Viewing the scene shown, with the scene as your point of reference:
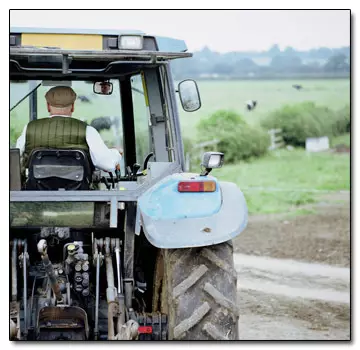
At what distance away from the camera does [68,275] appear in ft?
22.3

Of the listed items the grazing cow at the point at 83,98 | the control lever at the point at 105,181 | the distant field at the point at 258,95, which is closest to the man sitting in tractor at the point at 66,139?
the control lever at the point at 105,181

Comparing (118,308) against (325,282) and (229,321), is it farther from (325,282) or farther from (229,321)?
(325,282)

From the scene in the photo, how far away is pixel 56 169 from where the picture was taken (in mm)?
6879

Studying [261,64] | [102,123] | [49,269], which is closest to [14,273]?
[49,269]

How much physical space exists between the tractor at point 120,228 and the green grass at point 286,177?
9.61 metres

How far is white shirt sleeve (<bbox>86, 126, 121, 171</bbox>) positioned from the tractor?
2.8 inches

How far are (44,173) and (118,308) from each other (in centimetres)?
105

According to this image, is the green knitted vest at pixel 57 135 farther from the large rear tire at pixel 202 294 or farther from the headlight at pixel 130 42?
the large rear tire at pixel 202 294

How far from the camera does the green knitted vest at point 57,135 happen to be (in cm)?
704

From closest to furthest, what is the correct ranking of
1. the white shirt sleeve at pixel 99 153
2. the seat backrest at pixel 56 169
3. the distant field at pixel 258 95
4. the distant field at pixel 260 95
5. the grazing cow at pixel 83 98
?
the seat backrest at pixel 56 169 → the white shirt sleeve at pixel 99 153 → the grazing cow at pixel 83 98 → the distant field at pixel 260 95 → the distant field at pixel 258 95

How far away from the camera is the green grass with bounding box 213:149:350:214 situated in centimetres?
1781

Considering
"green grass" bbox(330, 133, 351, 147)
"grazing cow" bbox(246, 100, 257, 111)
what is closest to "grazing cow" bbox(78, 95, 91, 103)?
"green grass" bbox(330, 133, 351, 147)

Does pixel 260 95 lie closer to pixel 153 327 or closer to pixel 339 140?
pixel 339 140

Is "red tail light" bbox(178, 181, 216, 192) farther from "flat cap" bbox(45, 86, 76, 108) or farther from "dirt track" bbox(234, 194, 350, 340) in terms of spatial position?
"dirt track" bbox(234, 194, 350, 340)
